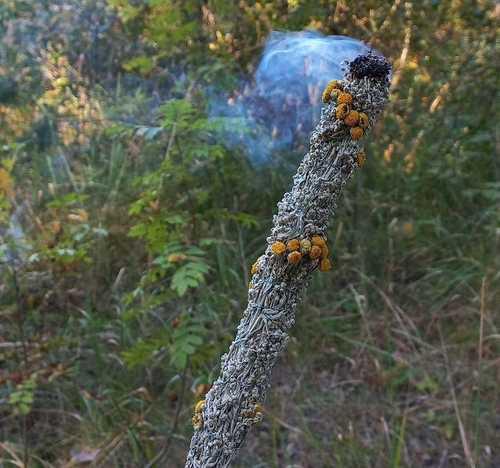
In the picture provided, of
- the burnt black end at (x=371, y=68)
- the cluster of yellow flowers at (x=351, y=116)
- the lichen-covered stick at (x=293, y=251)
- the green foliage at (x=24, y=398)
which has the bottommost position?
the green foliage at (x=24, y=398)

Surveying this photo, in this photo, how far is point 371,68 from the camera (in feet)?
2.60

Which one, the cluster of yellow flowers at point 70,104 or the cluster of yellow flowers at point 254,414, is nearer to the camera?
the cluster of yellow flowers at point 254,414

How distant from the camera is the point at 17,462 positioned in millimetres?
2062

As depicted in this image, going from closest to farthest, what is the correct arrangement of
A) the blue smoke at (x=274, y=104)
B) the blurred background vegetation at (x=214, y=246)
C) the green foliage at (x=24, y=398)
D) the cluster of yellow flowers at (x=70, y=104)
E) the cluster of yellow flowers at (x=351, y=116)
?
the cluster of yellow flowers at (x=351, y=116), the green foliage at (x=24, y=398), the blurred background vegetation at (x=214, y=246), the blue smoke at (x=274, y=104), the cluster of yellow flowers at (x=70, y=104)

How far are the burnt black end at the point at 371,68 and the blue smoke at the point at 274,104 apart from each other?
1818mm

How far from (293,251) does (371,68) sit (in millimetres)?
255

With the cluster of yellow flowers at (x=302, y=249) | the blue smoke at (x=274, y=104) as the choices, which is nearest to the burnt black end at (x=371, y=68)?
the cluster of yellow flowers at (x=302, y=249)

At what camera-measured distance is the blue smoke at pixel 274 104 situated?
2.81m

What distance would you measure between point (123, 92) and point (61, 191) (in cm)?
85

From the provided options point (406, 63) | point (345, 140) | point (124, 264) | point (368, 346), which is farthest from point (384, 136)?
point (345, 140)

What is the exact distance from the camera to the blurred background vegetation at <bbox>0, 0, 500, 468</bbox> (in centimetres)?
222

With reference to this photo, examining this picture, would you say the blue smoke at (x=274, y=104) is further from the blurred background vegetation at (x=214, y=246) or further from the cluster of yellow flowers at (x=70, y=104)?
the cluster of yellow flowers at (x=70, y=104)

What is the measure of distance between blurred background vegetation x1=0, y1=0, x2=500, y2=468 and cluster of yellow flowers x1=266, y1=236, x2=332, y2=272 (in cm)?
94

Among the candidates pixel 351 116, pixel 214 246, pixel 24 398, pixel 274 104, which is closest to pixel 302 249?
pixel 351 116
